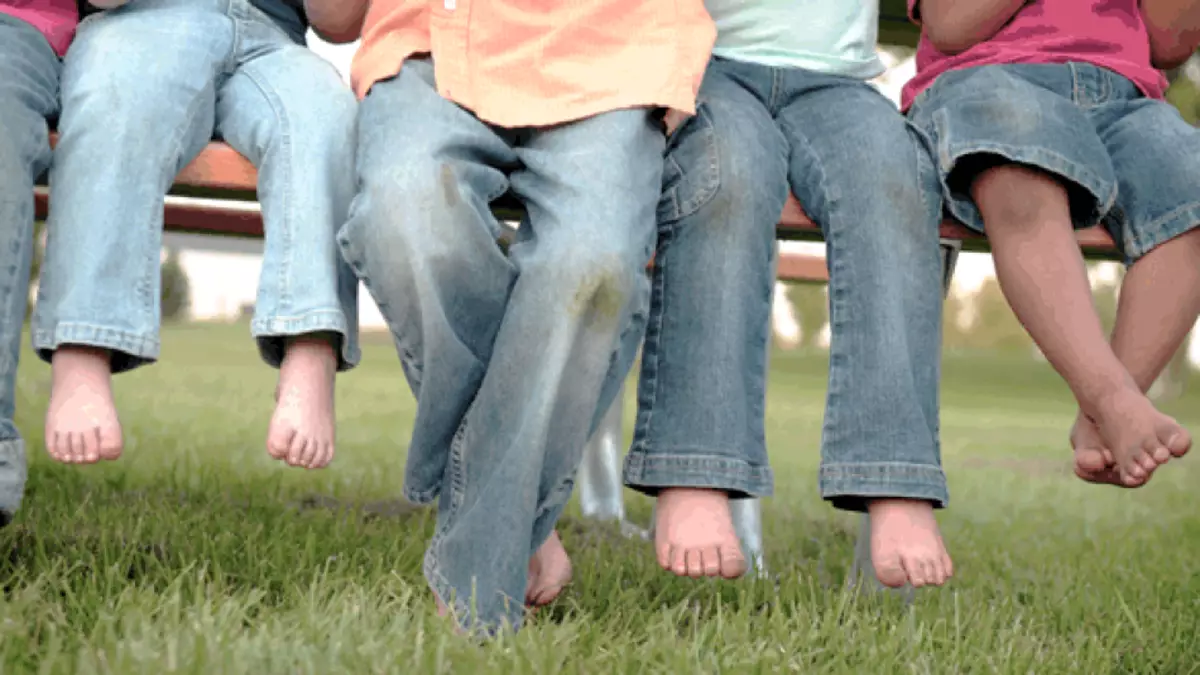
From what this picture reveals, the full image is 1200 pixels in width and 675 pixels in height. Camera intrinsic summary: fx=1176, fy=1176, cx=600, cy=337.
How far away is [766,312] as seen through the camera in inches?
70.8

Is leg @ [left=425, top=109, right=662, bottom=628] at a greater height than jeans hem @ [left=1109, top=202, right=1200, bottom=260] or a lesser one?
lesser

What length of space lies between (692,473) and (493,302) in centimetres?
38

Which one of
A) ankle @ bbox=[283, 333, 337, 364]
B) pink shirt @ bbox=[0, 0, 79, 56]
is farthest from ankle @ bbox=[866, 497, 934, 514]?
pink shirt @ bbox=[0, 0, 79, 56]

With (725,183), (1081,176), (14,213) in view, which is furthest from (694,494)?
(14,213)

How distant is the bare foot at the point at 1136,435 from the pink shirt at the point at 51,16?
5.63ft

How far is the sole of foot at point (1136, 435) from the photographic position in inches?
66.9

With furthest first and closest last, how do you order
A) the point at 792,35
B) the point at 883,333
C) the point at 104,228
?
the point at 792,35
the point at 883,333
the point at 104,228

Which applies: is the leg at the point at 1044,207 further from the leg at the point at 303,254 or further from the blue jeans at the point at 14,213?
the blue jeans at the point at 14,213

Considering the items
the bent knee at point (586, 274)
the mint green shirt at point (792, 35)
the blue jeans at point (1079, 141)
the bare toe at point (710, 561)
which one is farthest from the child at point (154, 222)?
the blue jeans at point (1079, 141)

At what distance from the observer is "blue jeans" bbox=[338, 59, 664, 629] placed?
1.56m

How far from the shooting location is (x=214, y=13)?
1962 mm

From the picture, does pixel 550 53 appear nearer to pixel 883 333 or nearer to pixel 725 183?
pixel 725 183

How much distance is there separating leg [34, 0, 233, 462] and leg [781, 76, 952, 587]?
989mm

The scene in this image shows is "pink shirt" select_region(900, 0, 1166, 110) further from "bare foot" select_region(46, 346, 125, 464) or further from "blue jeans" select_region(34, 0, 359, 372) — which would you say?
"bare foot" select_region(46, 346, 125, 464)
